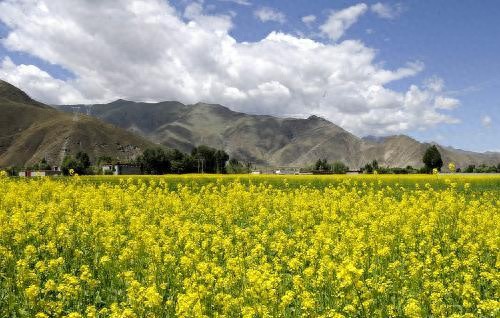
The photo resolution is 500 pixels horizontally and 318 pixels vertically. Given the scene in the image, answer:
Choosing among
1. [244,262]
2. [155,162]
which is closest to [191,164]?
[155,162]

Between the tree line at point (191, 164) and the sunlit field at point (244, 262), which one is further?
the tree line at point (191, 164)

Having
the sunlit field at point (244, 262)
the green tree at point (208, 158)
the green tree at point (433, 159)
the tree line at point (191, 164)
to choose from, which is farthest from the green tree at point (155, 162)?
the sunlit field at point (244, 262)

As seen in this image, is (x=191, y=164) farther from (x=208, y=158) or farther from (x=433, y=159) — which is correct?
(x=433, y=159)

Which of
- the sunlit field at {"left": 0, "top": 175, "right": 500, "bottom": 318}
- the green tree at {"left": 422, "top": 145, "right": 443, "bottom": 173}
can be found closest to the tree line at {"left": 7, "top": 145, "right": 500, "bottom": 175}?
the green tree at {"left": 422, "top": 145, "right": 443, "bottom": 173}

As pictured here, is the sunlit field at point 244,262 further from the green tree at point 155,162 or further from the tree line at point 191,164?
the green tree at point 155,162

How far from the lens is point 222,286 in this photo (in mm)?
7844

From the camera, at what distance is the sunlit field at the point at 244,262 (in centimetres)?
696

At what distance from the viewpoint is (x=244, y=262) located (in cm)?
938

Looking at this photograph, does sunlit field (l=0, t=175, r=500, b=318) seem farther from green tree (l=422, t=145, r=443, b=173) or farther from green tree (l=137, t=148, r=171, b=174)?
green tree (l=422, t=145, r=443, b=173)

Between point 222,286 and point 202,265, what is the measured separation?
51 cm

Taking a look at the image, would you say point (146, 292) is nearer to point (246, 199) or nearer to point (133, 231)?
point (133, 231)

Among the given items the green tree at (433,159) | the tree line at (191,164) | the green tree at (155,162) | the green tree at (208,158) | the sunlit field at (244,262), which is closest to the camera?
the sunlit field at (244,262)

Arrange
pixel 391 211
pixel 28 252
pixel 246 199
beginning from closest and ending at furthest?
1. pixel 28 252
2. pixel 391 211
3. pixel 246 199

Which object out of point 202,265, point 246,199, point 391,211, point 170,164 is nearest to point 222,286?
point 202,265
